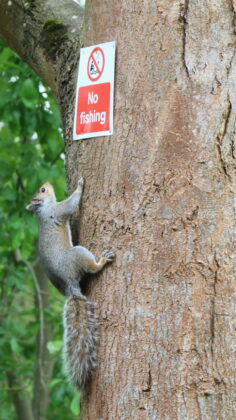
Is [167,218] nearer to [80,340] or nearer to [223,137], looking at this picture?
[223,137]

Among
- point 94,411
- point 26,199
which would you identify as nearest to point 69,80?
point 94,411

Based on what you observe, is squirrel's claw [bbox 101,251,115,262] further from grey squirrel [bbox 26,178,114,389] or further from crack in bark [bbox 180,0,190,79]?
crack in bark [bbox 180,0,190,79]

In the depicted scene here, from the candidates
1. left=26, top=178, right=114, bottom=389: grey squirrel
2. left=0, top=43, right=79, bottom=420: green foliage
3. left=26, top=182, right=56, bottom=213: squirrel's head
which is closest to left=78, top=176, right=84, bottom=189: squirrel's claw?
left=26, top=178, right=114, bottom=389: grey squirrel

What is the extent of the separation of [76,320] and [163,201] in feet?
1.38

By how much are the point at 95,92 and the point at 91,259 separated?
49 centimetres

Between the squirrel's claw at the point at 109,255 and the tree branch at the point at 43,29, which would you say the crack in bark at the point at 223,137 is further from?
the tree branch at the point at 43,29

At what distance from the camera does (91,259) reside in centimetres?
163

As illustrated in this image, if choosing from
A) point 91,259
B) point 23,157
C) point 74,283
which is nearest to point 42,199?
point 74,283

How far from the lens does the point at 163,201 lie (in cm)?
151

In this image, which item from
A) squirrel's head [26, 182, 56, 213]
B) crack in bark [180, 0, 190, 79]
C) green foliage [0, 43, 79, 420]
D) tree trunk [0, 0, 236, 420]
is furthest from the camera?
green foliage [0, 43, 79, 420]

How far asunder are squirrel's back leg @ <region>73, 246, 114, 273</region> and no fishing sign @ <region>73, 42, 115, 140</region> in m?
0.33

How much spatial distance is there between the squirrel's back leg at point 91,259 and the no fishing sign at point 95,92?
0.33 meters

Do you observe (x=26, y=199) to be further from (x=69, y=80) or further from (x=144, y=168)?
(x=144, y=168)

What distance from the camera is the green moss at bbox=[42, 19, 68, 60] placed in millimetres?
2054
